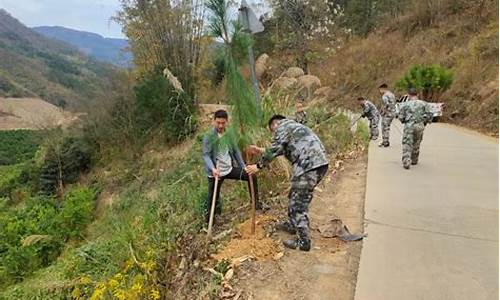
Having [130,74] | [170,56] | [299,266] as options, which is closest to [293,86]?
[299,266]

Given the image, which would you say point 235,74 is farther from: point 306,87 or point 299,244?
point 306,87

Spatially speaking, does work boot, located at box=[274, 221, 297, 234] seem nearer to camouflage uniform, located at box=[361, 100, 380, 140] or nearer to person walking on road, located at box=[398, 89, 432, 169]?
person walking on road, located at box=[398, 89, 432, 169]

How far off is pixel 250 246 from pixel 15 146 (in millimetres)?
54221

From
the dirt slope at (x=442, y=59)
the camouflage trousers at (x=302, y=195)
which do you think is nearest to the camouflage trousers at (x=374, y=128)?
the dirt slope at (x=442, y=59)

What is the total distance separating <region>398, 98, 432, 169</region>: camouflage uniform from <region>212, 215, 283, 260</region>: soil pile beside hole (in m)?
4.14

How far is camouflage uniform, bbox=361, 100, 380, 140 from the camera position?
35.6 ft

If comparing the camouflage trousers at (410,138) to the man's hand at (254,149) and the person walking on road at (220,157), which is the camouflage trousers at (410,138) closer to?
the person walking on road at (220,157)

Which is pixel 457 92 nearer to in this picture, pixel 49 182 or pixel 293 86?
pixel 293 86

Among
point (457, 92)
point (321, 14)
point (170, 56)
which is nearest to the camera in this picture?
point (457, 92)

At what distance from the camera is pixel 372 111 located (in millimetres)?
10852

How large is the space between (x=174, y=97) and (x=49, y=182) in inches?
383

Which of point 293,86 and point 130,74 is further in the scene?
point 130,74

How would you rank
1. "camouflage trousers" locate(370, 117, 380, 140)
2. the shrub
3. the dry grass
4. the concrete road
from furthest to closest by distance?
the dry grass
the shrub
"camouflage trousers" locate(370, 117, 380, 140)
the concrete road

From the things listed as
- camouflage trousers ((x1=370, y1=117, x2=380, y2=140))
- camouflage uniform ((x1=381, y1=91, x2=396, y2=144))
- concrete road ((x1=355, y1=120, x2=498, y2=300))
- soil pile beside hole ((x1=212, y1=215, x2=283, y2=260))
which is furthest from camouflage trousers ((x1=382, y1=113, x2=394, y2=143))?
soil pile beside hole ((x1=212, y1=215, x2=283, y2=260))
